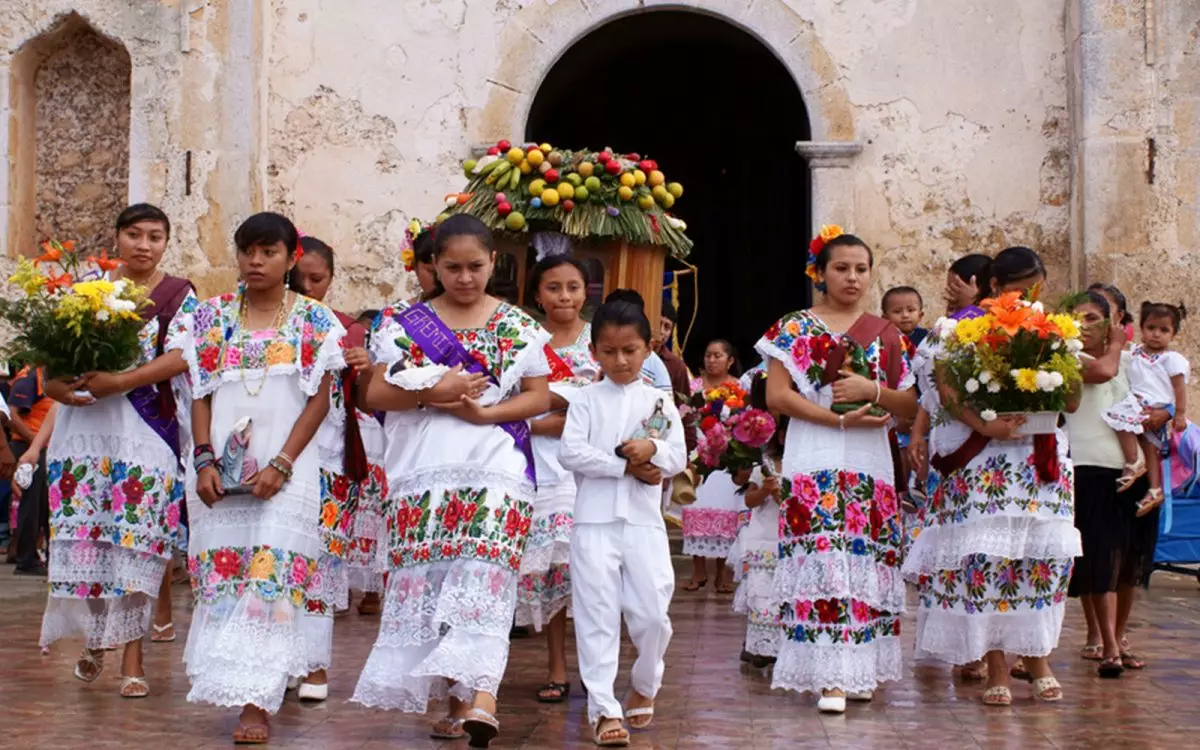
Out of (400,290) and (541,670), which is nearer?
(541,670)

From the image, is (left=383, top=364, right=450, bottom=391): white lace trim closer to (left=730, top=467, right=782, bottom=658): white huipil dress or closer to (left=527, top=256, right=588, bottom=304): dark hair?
(left=527, top=256, right=588, bottom=304): dark hair

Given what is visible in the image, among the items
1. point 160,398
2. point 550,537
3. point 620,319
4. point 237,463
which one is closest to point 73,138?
point 160,398

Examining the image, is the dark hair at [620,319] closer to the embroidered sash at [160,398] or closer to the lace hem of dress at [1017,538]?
the lace hem of dress at [1017,538]

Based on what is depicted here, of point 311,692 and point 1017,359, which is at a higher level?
point 1017,359

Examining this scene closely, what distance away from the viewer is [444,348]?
601 cm

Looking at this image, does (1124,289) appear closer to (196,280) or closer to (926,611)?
(926,611)

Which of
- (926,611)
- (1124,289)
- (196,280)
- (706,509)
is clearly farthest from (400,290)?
(926,611)

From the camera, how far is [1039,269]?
7395 millimetres

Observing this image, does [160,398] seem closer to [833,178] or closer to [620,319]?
[620,319]

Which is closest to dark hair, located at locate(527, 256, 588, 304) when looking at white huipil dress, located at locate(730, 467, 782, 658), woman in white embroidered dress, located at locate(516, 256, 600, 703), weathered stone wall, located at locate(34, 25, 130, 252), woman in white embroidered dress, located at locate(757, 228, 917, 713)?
woman in white embroidered dress, located at locate(516, 256, 600, 703)

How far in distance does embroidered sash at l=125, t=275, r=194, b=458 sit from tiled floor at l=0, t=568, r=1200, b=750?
1112mm

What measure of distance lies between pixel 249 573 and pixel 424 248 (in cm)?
238

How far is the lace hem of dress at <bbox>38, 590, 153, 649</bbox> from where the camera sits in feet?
23.3

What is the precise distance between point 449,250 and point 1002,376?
2420mm
